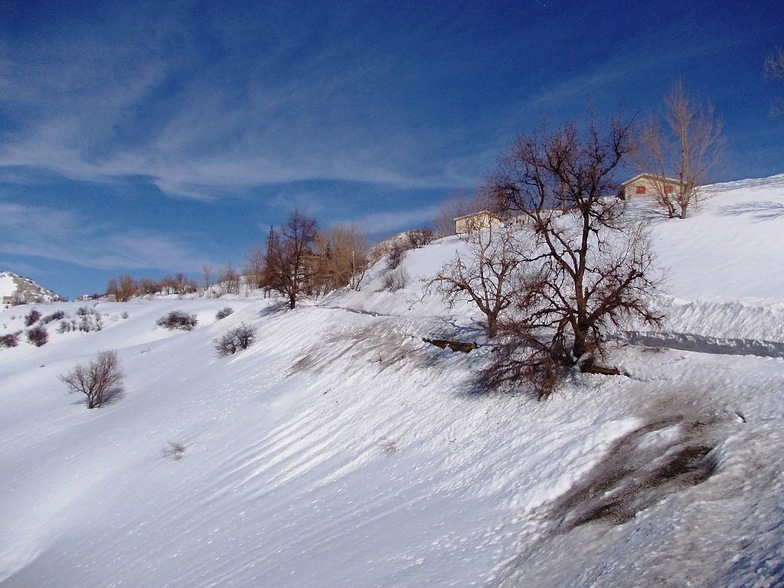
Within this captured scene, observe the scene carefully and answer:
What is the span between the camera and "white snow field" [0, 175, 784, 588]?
6.78 m

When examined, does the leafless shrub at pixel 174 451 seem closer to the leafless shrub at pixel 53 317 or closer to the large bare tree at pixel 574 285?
the large bare tree at pixel 574 285

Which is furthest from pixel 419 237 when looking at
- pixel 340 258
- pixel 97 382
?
pixel 97 382

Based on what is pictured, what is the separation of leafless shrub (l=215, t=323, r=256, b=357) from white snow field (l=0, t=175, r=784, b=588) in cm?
555

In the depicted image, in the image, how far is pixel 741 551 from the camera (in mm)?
5160

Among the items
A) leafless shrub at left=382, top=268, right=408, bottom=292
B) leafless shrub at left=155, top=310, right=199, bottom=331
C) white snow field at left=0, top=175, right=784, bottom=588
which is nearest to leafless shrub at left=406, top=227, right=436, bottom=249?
leafless shrub at left=382, top=268, right=408, bottom=292

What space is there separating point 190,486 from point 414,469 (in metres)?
7.58

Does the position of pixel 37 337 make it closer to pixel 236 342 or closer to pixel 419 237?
pixel 236 342

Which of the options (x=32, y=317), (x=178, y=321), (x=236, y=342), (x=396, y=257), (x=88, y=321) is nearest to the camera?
(x=236, y=342)

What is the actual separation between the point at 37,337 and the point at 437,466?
60.2 meters

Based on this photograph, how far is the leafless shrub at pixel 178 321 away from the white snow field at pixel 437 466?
1173 inches

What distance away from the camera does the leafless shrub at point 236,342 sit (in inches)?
1297

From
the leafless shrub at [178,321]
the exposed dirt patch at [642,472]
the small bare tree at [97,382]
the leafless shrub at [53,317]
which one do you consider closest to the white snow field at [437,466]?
the exposed dirt patch at [642,472]

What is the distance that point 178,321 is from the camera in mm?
58219

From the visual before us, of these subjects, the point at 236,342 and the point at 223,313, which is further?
the point at 223,313
